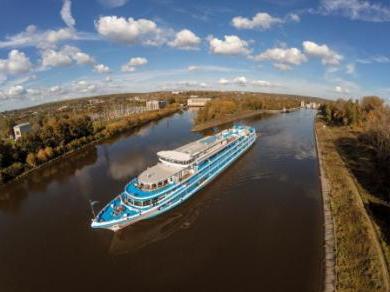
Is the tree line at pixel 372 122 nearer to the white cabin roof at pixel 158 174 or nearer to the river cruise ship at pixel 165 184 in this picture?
the river cruise ship at pixel 165 184

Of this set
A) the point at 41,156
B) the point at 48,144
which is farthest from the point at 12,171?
the point at 48,144

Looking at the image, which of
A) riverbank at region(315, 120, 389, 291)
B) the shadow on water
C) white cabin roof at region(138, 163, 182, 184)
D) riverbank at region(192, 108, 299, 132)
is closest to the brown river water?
the shadow on water

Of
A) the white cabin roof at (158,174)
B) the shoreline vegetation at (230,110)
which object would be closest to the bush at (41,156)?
the white cabin roof at (158,174)

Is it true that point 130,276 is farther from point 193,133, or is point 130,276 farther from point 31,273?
point 193,133

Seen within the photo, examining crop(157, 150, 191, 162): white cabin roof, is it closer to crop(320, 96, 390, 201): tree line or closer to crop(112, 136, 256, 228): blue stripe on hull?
crop(112, 136, 256, 228): blue stripe on hull

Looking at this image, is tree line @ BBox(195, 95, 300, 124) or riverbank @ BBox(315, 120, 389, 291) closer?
riverbank @ BBox(315, 120, 389, 291)
